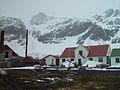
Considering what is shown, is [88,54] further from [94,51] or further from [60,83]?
[60,83]

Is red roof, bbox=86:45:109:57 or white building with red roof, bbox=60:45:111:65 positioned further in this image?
red roof, bbox=86:45:109:57

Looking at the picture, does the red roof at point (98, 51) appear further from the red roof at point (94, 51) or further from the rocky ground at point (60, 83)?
the rocky ground at point (60, 83)

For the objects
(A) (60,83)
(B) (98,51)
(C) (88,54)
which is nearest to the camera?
(A) (60,83)

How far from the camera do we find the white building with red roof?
71.6 metres

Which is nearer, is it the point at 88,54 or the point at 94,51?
the point at 94,51

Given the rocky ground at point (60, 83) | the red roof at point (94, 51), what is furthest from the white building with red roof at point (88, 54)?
the rocky ground at point (60, 83)

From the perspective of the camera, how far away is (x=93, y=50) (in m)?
75.8

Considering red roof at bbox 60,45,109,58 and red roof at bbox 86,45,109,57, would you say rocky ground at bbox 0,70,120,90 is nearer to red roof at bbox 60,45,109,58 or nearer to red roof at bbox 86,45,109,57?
red roof at bbox 86,45,109,57

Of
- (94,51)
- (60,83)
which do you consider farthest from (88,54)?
(60,83)

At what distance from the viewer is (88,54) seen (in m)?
75.2

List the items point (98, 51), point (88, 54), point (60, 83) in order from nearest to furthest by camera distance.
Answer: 1. point (60, 83)
2. point (98, 51)
3. point (88, 54)

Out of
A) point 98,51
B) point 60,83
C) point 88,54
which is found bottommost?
point 60,83

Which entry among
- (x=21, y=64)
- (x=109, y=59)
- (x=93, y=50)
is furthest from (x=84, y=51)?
(x=21, y=64)

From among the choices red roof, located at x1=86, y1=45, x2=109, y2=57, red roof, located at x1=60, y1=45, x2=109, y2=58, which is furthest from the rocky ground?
red roof, located at x1=60, y1=45, x2=109, y2=58
